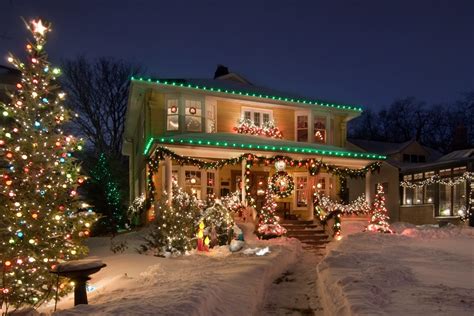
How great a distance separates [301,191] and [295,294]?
11.6m

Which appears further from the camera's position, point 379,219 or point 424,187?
point 424,187

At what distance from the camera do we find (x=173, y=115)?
1736 centimetres

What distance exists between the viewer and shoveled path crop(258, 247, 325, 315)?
24.3 feet

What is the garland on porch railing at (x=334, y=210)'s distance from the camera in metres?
15.7

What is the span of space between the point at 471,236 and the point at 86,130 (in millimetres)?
28429

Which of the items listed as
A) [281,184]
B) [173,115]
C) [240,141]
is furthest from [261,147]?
[173,115]

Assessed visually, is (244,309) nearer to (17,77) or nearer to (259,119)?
(259,119)

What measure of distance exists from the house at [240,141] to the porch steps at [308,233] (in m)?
1.15

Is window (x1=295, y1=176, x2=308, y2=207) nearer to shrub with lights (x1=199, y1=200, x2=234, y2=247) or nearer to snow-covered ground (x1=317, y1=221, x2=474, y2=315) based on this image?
snow-covered ground (x1=317, y1=221, x2=474, y2=315)

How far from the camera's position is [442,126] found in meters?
49.4

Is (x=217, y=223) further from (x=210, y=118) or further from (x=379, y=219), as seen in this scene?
(x=379, y=219)

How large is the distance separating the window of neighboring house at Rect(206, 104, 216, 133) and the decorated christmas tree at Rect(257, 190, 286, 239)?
4225 mm

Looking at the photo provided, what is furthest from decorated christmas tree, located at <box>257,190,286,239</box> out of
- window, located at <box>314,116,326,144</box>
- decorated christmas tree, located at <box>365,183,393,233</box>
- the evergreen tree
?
the evergreen tree

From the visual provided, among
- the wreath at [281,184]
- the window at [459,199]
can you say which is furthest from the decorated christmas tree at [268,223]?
the window at [459,199]
